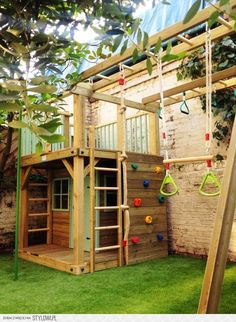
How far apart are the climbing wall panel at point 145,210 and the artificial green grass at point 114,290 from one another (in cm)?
32

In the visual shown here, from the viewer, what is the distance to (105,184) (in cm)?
585

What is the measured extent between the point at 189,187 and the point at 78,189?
2147 mm

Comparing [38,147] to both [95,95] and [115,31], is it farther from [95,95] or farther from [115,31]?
[95,95]

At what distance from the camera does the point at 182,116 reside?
5.86 meters

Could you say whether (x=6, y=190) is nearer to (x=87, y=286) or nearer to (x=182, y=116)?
(x=87, y=286)

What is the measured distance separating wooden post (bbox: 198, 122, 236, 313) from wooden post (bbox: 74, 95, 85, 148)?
329cm

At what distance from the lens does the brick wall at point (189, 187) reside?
5.30 metres

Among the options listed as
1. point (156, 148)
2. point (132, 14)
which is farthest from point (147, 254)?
point (132, 14)

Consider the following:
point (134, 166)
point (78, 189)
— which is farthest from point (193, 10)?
point (134, 166)

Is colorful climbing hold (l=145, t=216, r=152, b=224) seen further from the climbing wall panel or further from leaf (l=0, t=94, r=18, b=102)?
leaf (l=0, t=94, r=18, b=102)

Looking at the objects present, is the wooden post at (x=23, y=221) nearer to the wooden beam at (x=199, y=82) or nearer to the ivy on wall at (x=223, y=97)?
the wooden beam at (x=199, y=82)

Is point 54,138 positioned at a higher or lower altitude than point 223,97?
lower
